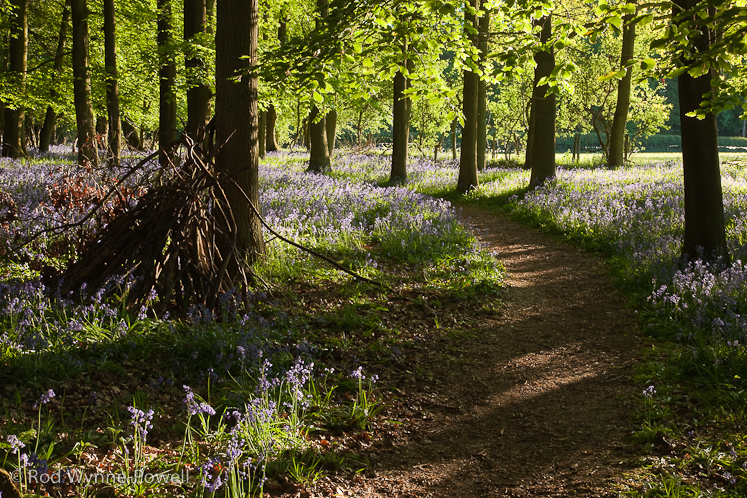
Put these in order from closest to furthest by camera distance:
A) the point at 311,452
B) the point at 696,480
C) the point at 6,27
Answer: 1. the point at 696,480
2. the point at 311,452
3. the point at 6,27

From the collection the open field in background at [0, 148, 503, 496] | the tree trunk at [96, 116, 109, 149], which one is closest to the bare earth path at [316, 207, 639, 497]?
the open field in background at [0, 148, 503, 496]

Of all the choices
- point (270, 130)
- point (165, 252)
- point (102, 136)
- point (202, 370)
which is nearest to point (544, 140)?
point (102, 136)

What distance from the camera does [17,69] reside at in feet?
63.3

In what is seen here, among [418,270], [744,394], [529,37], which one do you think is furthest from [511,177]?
[744,394]

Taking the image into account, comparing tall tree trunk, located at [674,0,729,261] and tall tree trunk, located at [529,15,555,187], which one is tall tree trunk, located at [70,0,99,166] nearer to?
tall tree trunk, located at [529,15,555,187]

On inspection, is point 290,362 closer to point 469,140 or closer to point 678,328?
point 678,328

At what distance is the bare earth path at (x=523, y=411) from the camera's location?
356cm

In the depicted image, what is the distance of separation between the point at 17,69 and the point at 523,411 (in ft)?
73.0

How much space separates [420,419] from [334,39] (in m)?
4.31

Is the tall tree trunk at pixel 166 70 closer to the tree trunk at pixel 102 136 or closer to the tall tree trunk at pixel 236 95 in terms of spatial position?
the tree trunk at pixel 102 136

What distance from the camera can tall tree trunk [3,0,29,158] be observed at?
17.8 metres

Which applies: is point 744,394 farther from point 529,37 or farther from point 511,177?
point 511,177

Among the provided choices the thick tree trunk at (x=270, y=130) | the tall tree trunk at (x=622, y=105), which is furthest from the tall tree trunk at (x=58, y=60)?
the tall tree trunk at (x=622, y=105)

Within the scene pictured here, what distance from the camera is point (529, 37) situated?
589 centimetres
